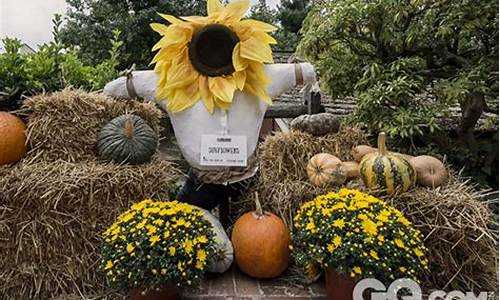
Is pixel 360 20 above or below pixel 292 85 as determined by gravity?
above

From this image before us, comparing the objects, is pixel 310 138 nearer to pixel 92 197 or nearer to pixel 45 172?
pixel 92 197

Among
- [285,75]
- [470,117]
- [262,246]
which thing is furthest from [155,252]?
[470,117]

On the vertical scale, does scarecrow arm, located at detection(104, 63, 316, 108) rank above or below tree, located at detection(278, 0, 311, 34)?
below

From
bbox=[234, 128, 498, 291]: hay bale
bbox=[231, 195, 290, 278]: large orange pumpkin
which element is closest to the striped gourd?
bbox=[234, 128, 498, 291]: hay bale

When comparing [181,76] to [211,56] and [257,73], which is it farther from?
[257,73]

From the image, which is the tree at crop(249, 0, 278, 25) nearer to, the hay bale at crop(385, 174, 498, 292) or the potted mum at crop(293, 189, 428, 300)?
the hay bale at crop(385, 174, 498, 292)

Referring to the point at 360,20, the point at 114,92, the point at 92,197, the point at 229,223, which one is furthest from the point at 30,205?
the point at 360,20

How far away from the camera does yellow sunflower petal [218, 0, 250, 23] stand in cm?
186

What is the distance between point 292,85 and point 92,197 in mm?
1182

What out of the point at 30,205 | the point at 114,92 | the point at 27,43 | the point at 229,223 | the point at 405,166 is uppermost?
the point at 27,43

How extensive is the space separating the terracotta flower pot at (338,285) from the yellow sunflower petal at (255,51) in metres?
1.06

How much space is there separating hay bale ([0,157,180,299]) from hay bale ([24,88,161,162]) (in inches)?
3.5

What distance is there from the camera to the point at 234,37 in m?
1.87

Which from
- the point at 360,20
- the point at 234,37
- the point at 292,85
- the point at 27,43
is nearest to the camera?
the point at 234,37
